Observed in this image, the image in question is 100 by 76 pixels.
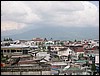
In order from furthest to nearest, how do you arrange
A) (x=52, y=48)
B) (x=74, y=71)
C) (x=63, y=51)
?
1. (x=52, y=48)
2. (x=63, y=51)
3. (x=74, y=71)

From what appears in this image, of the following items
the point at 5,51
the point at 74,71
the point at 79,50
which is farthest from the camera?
the point at 79,50

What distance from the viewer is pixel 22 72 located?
7.27 feet

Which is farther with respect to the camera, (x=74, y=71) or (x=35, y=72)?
(x=74, y=71)

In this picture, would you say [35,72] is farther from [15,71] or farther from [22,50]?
[22,50]

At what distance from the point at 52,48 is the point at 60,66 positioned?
315 inches

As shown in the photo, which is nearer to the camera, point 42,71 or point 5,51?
point 42,71

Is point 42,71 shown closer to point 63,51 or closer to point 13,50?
point 13,50

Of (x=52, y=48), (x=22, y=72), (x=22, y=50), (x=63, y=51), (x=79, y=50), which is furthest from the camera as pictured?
(x=52, y=48)

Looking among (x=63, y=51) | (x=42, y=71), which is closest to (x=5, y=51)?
(x=63, y=51)

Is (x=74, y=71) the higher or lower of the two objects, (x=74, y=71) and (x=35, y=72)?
the lower

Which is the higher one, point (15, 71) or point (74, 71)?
point (15, 71)

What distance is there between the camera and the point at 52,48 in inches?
534

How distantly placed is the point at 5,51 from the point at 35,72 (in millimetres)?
5667

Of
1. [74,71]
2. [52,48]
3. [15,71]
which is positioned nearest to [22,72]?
[15,71]
